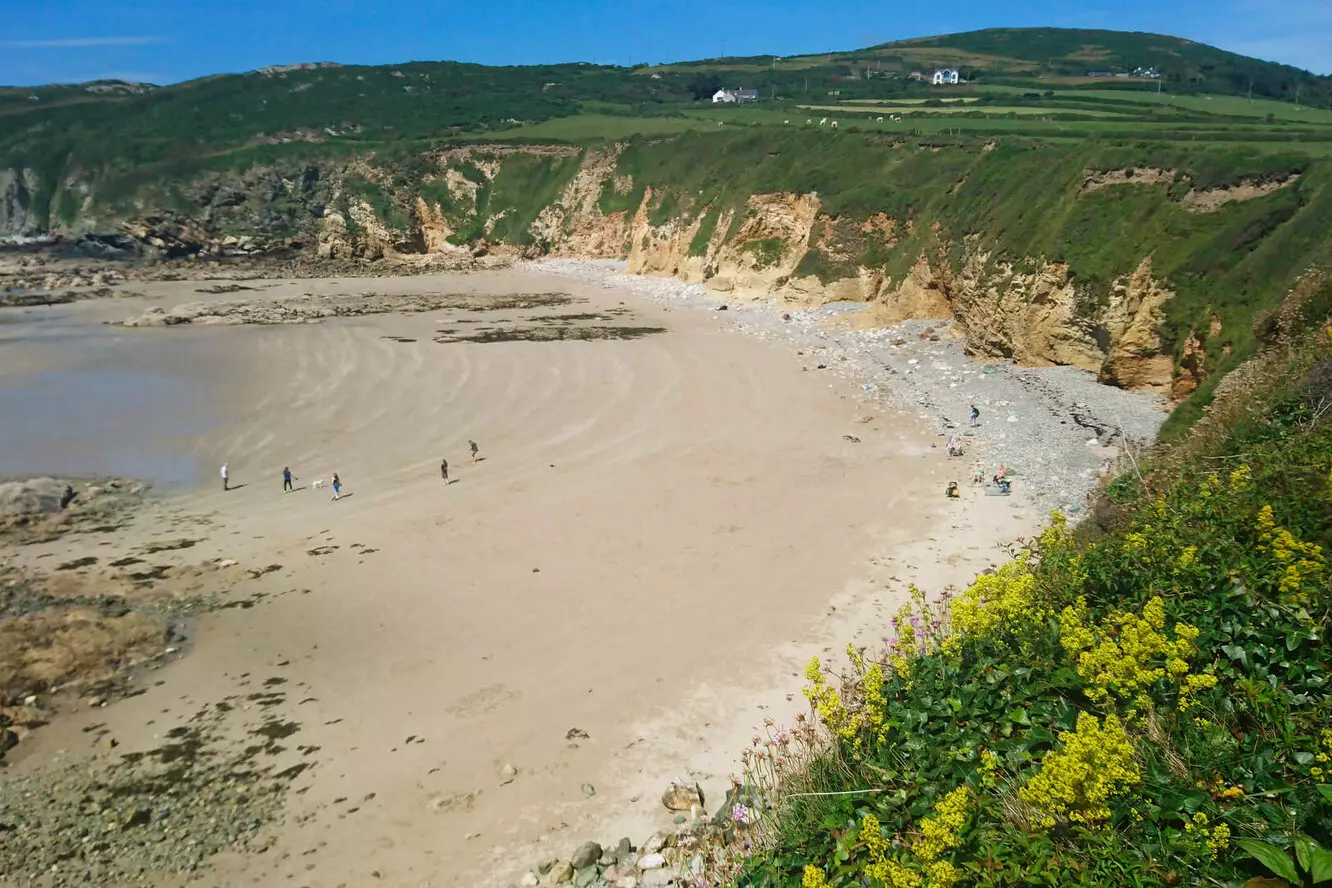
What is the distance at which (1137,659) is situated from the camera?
16.5 feet

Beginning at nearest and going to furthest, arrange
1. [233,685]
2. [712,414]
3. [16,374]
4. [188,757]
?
[188,757] → [233,685] → [712,414] → [16,374]

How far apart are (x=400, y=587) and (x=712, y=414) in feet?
43.7

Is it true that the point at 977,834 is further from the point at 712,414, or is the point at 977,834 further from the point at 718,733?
the point at 712,414

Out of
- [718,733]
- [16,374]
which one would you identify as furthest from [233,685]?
[16,374]

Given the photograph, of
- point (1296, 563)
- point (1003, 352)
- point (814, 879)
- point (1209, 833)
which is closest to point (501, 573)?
point (814, 879)

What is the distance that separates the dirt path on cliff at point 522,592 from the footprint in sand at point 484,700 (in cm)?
3

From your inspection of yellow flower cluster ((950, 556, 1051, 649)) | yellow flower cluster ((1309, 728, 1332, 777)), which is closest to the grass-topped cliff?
Answer: yellow flower cluster ((950, 556, 1051, 649))

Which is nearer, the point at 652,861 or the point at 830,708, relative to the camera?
the point at 830,708

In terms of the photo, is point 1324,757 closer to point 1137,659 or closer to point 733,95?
point 1137,659

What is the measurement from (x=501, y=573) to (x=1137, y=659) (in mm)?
12972

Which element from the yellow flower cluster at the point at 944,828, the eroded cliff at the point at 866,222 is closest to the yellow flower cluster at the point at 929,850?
the yellow flower cluster at the point at 944,828

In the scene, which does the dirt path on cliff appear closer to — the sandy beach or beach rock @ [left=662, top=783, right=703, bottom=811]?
the sandy beach

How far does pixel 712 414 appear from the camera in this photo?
26672 mm

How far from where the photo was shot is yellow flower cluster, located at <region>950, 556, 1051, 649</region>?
6.20 meters
